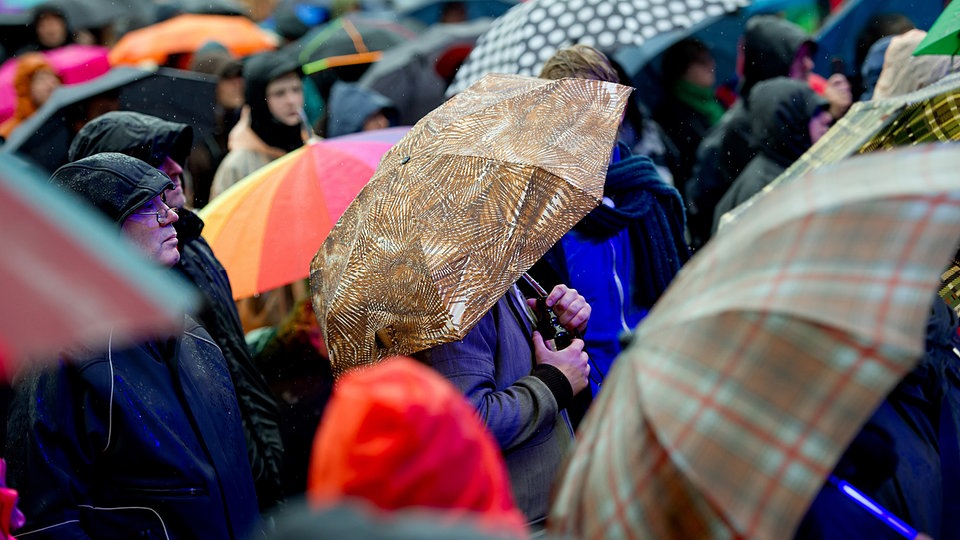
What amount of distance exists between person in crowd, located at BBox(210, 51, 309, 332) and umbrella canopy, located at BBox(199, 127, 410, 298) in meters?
1.54

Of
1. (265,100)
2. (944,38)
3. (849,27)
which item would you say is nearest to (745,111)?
(944,38)

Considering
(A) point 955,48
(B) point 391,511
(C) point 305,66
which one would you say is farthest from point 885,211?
(C) point 305,66

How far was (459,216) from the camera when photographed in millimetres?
3557

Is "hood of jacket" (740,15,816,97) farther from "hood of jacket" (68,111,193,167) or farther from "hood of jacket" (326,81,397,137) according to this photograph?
"hood of jacket" (68,111,193,167)

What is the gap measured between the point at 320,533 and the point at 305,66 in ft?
28.9

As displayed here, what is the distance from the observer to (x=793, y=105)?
669 cm

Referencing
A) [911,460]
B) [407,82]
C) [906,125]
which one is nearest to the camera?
[911,460]

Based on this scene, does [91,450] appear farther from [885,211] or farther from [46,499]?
[885,211]

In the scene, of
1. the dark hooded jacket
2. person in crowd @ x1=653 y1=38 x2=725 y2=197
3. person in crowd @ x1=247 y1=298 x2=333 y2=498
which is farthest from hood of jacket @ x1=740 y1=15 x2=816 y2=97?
person in crowd @ x1=247 y1=298 x2=333 y2=498

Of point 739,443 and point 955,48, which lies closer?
point 739,443

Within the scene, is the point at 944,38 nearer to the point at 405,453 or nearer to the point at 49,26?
the point at 405,453

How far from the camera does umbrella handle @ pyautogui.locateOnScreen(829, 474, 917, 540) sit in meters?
3.28

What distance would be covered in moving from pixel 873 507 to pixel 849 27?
7072 millimetres

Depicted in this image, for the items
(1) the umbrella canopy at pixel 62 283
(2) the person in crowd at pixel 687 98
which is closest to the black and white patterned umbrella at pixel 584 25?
(2) the person in crowd at pixel 687 98
